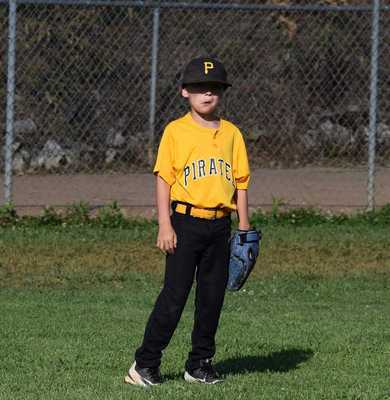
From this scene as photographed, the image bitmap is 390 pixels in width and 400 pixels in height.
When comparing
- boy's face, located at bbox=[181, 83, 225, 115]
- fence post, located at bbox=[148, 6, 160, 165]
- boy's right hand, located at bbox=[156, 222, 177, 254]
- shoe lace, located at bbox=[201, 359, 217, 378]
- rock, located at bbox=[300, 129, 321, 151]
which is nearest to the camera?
boy's right hand, located at bbox=[156, 222, 177, 254]

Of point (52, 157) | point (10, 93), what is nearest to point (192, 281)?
point (10, 93)

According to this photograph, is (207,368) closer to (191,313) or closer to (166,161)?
(166,161)

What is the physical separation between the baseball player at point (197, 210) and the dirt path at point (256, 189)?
17.9 ft

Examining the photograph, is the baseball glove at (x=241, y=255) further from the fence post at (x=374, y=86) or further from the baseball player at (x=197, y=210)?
the fence post at (x=374, y=86)

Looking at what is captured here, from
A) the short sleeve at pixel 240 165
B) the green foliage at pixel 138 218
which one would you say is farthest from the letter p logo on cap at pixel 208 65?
the green foliage at pixel 138 218

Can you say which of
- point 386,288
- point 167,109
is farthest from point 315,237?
point 167,109

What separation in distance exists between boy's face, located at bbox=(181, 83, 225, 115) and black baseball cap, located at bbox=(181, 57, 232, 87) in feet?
0.13

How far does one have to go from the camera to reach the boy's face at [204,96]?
6074 millimetres

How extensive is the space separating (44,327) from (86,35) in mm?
5007

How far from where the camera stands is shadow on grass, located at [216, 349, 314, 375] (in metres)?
6.59

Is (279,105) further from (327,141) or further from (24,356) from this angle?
(24,356)

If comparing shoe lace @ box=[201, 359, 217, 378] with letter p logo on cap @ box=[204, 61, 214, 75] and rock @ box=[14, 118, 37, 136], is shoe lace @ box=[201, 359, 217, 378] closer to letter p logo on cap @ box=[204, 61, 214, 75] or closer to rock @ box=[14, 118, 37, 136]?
letter p logo on cap @ box=[204, 61, 214, 75]

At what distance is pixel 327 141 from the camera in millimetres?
12641

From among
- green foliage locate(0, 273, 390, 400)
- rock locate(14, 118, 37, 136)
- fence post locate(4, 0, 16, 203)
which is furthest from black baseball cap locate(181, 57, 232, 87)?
rock locate(14, 118, 37, 136)
